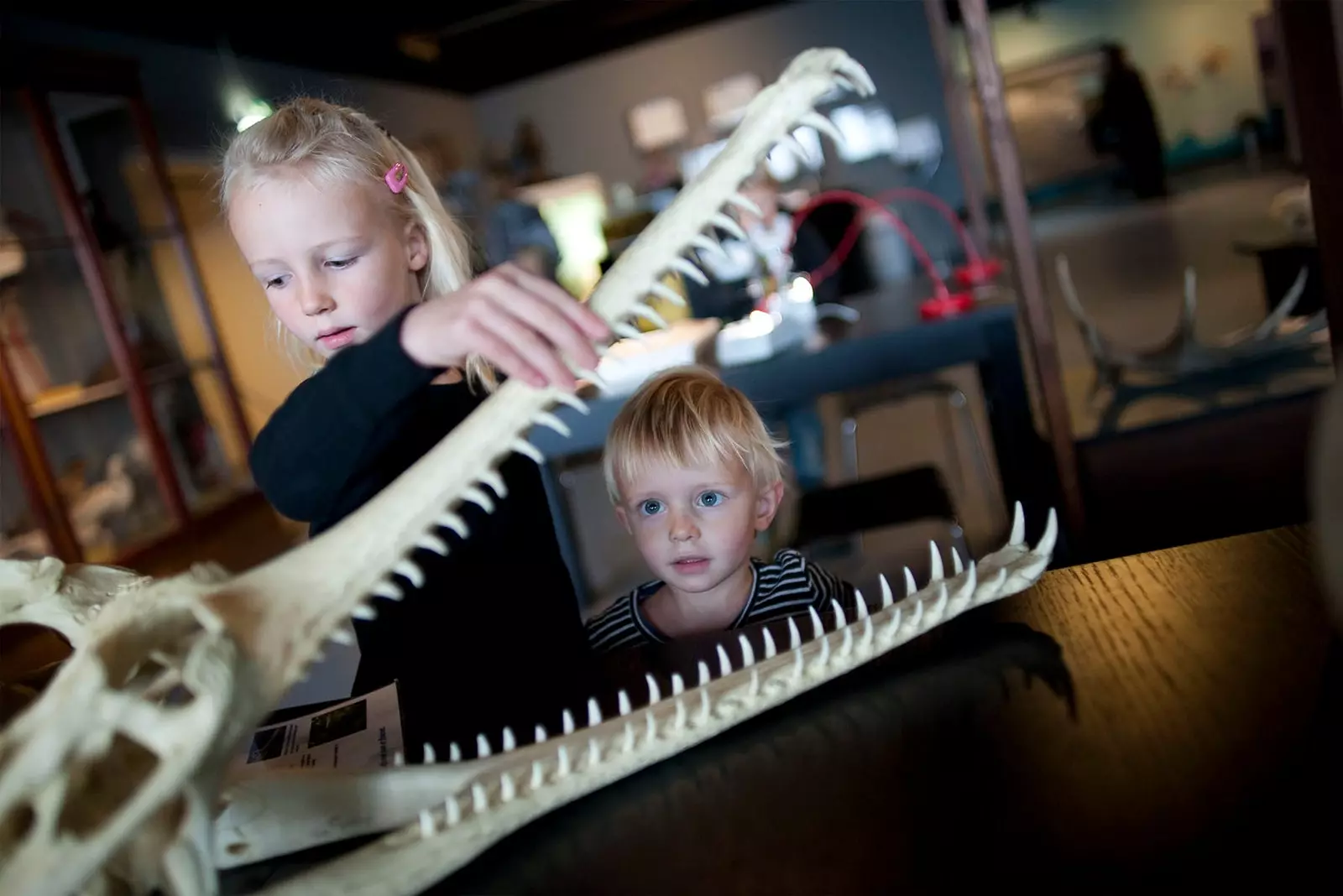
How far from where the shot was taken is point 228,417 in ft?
12.2

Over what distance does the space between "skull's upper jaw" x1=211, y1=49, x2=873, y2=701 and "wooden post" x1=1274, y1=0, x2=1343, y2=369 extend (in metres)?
0.66

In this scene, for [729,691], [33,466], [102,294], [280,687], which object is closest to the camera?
[280,687]

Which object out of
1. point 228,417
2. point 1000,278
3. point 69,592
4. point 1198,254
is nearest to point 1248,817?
point 69,592

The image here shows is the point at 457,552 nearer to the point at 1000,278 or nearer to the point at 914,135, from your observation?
the point at 1000,278

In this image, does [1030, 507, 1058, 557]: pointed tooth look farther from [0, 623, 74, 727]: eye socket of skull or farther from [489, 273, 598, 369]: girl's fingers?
[0, 623, 74, 727]: eye socket of skull

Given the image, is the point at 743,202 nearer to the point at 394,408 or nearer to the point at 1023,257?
the point at 394,408

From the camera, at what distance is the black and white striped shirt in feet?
3.54

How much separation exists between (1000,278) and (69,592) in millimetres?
2860

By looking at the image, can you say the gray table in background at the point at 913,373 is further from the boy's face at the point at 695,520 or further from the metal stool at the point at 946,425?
the boy's face at the point at 695,520

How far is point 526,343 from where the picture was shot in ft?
1.76

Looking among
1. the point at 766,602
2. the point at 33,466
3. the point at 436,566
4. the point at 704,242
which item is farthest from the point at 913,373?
the point at 33,466

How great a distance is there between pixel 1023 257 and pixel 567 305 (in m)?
1.25

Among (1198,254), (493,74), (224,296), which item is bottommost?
(1198,254)

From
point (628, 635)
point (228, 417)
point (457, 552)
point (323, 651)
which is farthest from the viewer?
point (228, 417)
